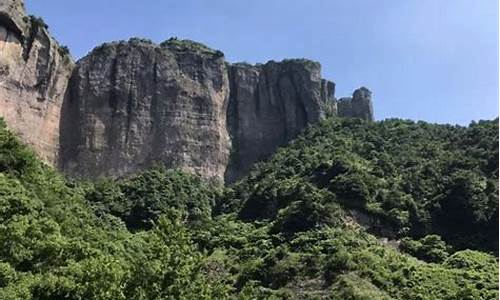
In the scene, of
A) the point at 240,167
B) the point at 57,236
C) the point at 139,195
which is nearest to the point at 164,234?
the point at 57,236

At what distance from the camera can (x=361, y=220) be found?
61.7m

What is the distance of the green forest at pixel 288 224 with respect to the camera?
92.1ft

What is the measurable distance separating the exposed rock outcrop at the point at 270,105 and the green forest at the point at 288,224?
2.80 m

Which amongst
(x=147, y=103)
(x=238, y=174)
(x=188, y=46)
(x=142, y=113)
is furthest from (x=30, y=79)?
(x=238, y=174)

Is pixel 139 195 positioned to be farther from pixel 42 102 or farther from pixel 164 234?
A: pixel 164 234

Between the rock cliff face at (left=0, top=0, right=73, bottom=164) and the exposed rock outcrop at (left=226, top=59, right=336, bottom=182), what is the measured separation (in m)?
19.7

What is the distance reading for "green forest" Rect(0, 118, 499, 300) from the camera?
2806cm

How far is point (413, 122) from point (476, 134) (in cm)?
1430

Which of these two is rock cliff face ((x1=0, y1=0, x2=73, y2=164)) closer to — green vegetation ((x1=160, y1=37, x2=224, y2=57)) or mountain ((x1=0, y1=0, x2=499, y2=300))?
mountain ((x1=0, y1=0, x2=499, y2=300))

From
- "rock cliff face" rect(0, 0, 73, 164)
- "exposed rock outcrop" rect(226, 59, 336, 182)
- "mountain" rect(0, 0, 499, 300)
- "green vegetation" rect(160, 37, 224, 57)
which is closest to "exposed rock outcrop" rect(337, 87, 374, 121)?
"mountain" rect(0, 0, 499, 300)

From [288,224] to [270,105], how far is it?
30.1 m

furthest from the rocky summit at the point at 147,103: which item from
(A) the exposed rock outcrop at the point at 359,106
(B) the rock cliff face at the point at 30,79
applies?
(A) the exposed rock outcrop at the point at 359,106

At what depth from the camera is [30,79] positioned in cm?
7044

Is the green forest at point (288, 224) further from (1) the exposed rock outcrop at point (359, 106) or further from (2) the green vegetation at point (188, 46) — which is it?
(2) the green vegetation at point (188, 46)
